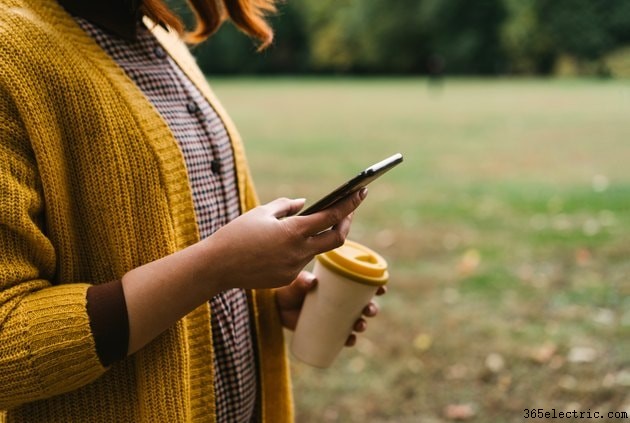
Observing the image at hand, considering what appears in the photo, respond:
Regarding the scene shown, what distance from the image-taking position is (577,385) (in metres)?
3.53

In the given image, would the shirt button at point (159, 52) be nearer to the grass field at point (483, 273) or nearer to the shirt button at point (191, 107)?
the shirt button at point (191, 107)

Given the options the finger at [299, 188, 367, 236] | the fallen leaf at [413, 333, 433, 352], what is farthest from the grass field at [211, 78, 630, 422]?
the finger at [299, 188, 367, 236]

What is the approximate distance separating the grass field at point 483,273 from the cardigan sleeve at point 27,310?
8.25 feet

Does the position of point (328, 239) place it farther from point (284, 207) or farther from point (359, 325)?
point (359, 325)

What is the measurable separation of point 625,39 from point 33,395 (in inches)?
961

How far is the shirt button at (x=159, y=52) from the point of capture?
1425mm

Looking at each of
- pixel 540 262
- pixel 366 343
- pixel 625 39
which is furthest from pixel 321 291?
pixel 625 39

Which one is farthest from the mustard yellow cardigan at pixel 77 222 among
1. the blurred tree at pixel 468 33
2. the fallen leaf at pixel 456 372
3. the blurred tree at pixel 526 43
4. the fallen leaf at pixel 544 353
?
the blurred tree at pixel 468 33

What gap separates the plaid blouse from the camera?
1318mm

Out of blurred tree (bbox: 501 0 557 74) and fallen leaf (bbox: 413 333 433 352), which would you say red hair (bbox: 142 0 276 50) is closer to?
fallen leaf (bbox: 413 333 433 352)

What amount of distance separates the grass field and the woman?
235cm

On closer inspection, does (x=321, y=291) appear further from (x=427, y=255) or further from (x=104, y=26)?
(x=427, y=255)

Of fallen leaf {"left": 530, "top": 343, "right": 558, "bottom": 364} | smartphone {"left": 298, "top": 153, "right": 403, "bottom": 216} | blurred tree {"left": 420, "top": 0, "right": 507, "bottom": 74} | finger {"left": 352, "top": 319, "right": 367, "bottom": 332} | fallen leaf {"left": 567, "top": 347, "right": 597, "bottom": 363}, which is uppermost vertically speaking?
smartphone {"left": 298, "top": 153, "right": 403, "bottom": 216}

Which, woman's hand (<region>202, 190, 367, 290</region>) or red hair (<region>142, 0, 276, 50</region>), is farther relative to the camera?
red hair (<region>142, 0, 276, 50</region>)
